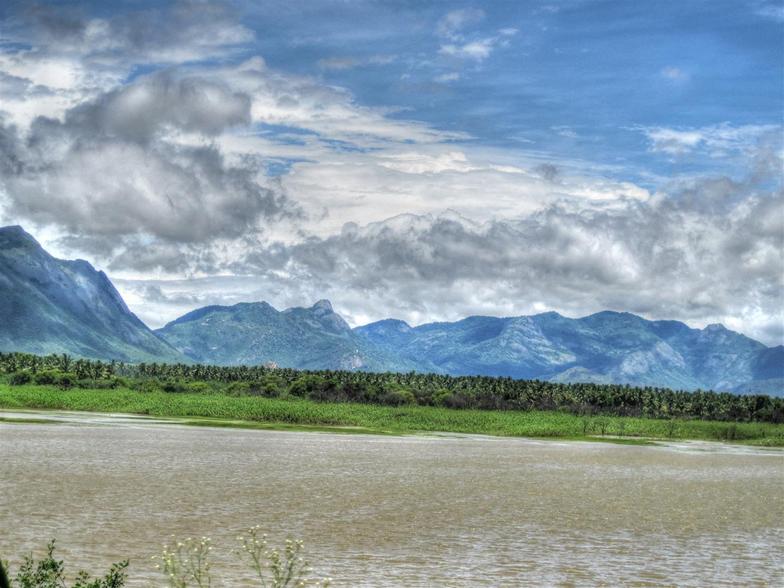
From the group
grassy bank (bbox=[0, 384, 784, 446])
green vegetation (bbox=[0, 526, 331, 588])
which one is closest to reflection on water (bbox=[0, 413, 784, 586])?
green vegetation (bbox=[0, 526, 331, 588])

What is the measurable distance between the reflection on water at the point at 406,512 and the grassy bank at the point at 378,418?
7042 centimetres

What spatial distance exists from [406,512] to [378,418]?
12180 centimetres

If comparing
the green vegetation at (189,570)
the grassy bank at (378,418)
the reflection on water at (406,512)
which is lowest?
the grassy bank at (378,418)

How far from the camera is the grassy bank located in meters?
162

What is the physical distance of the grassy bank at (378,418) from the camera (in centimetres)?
16250

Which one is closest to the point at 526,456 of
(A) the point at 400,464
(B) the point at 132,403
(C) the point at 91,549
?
(A) the point at 400,464

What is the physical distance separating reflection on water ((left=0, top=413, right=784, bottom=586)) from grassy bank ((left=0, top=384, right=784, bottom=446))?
7042cm

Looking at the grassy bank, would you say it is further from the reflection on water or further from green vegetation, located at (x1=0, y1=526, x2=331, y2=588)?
green vegetation, located at (x1=0, y1=526, x2=331, y2=588)

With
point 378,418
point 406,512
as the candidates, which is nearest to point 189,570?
point 406,512

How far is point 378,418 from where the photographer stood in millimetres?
169500

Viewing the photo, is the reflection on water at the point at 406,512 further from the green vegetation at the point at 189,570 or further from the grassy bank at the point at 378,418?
the grassy bank at the point at 378,418

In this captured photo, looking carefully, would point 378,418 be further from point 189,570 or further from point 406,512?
point 189,570

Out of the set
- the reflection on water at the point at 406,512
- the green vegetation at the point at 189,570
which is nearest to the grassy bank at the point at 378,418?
the reflection on water at the point at 406,512

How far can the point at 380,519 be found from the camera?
45.2 m
